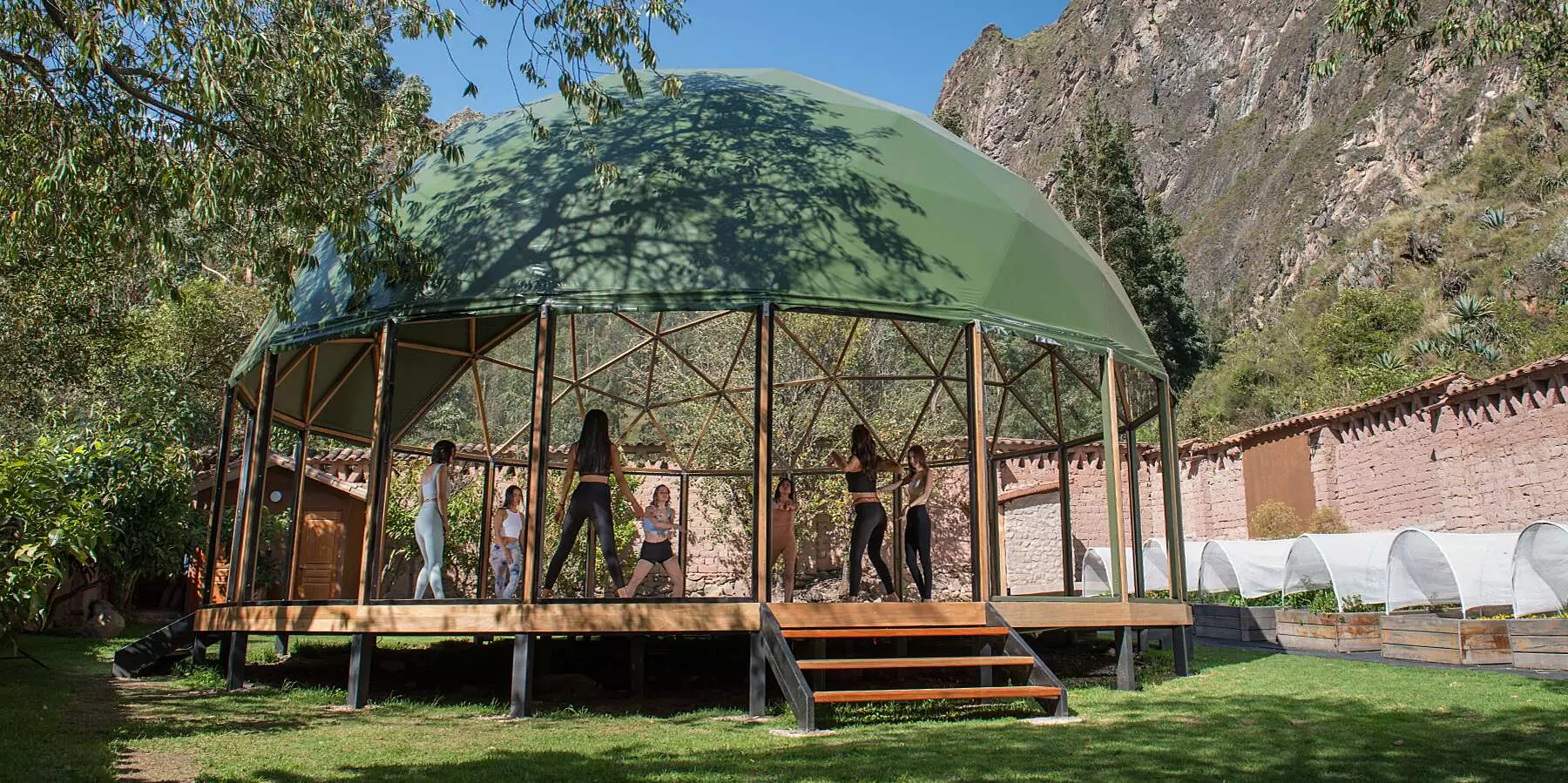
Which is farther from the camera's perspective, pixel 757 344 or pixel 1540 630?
pixel 1540 630

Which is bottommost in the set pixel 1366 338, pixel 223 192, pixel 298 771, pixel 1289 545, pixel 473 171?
pixel 298 771

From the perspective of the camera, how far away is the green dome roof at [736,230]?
28.3ft

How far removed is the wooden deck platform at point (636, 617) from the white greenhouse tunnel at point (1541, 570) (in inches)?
263

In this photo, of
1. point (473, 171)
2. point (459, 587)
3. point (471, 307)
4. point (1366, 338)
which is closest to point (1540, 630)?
point (471, 307)

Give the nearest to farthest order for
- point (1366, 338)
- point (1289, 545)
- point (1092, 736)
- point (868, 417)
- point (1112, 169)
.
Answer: point (1092, 736) → point (1289, 545) → point (868, 417) → point (1366, 338) → point (1112, 169)

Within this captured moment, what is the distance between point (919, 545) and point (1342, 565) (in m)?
9.58

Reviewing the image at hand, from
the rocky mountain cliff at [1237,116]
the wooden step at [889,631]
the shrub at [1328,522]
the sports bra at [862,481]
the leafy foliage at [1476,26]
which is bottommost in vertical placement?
the wooden step at [889,631]

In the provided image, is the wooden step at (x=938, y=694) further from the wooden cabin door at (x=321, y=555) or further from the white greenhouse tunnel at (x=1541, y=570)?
the wooden cabin door at (x=321, y=555)

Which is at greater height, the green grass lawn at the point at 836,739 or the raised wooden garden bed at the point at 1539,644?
the raised wooden garden bed at the point at 1539,644

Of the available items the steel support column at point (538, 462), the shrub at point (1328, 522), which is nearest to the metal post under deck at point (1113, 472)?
the steel support column at point (538, 462)

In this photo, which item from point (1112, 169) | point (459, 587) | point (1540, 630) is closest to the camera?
point (1540, 630)

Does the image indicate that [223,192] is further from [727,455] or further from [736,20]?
[727,455]

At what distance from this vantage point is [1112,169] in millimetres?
47562

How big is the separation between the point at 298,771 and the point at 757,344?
430cm
